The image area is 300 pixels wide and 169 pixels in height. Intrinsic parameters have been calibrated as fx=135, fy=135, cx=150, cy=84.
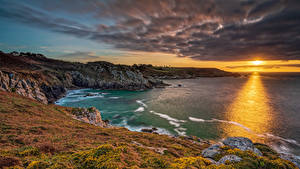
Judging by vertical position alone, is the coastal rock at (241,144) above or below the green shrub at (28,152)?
below

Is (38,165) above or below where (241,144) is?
above

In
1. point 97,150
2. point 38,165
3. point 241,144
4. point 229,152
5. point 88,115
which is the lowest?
point 88,115

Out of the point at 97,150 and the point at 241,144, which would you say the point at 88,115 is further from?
the point at 241,144

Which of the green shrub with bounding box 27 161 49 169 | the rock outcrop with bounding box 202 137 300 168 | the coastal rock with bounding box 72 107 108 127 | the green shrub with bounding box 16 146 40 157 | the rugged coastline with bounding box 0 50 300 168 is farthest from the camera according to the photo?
the coastal rock with bounding box 72 107 108 127

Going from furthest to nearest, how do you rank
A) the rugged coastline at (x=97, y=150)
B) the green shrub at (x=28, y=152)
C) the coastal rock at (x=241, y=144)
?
1. the coastal rock at (x=241, y=144)
2. the green shrub at (x=28, y=152)
3. the rugged coastline at (x=97, y=150)

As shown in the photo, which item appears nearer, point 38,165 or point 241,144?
point 38,165

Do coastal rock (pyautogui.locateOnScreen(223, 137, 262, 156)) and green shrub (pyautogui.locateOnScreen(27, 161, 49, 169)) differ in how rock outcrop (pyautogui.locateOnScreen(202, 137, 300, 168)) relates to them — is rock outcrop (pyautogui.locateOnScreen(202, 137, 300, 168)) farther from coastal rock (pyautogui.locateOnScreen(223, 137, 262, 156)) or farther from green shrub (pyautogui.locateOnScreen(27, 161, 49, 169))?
green shrub (pyautogui.locateOnScreen(27, 161, 49, 169))

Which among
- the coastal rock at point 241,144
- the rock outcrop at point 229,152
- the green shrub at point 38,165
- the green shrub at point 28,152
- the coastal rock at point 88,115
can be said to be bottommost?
the coastal rock at point 88,115

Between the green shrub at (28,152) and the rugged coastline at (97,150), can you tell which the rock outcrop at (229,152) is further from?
the green shrub at (28,152)

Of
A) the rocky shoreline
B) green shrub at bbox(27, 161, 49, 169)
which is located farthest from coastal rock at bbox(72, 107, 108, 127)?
green shrub at bbox(27, 161, 49, 169)

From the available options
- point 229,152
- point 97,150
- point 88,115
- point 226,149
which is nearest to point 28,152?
point 97,150

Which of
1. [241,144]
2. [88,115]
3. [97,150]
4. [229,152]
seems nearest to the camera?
[97,150]

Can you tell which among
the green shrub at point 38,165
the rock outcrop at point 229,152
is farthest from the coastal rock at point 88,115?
the rock outcrop at point 229,152

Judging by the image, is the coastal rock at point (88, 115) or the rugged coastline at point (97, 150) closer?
the rugged coastline at point (97, 150)
